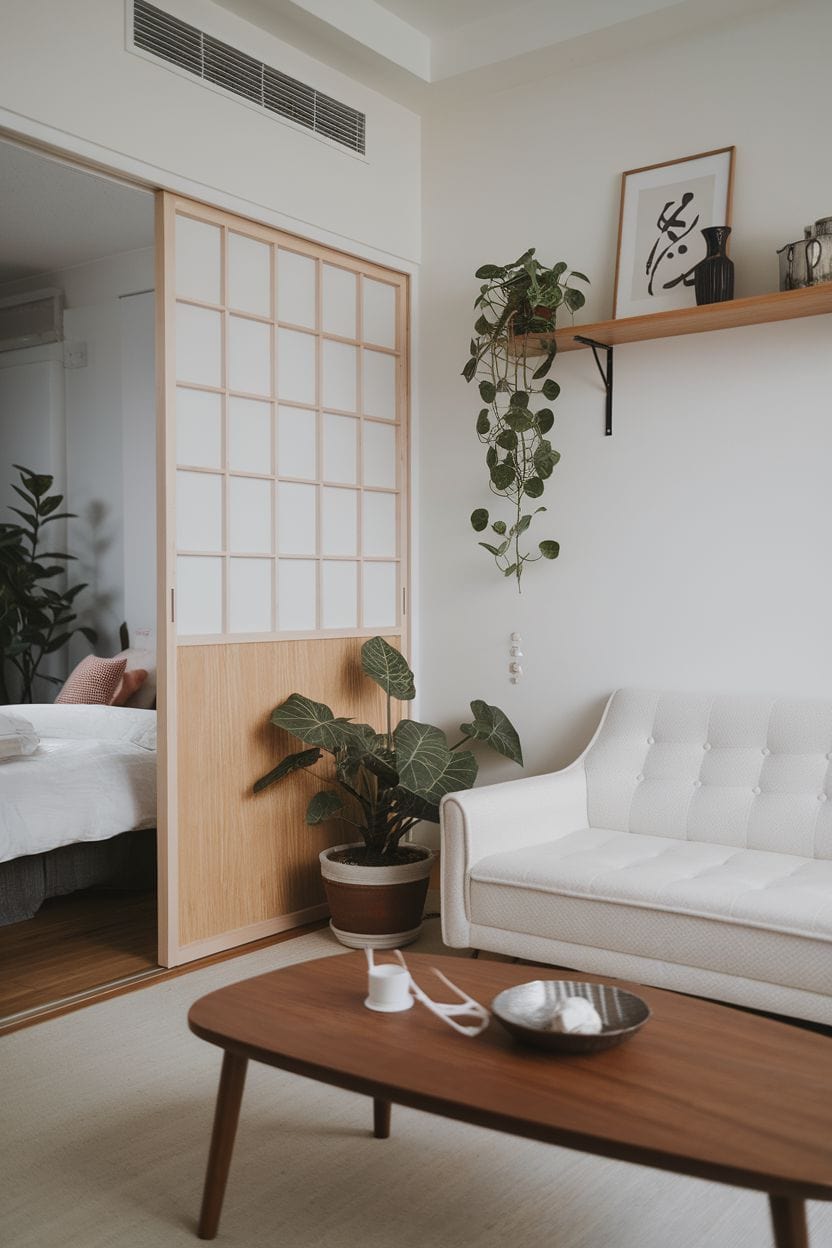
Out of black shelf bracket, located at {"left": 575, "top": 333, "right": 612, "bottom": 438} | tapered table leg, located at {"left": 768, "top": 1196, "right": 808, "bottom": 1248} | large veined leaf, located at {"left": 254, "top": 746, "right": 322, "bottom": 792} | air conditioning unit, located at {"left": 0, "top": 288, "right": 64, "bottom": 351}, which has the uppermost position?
air conditioning unit, located at {"left": 0, "top": 288, "right": 64, "bottom": 351}

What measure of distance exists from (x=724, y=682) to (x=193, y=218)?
84.0 inches

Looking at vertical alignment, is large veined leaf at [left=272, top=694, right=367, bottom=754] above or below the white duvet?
above

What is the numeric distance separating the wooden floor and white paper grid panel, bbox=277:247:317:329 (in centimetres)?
207

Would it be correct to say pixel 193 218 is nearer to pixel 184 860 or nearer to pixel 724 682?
pixel 184 860

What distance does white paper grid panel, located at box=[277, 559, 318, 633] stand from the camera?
372 centimetres

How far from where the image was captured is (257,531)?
3.64 m

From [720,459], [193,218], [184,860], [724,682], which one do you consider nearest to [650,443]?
[720,459]

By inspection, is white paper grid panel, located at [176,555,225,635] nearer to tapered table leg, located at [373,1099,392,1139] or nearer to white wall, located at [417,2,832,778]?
white wall, located at [417,2,832,778]

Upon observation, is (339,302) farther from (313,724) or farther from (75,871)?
(75,871)

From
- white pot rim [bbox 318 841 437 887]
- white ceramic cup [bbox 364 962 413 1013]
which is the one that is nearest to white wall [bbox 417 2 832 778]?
white pot rim [bbox 318 841 437 887]

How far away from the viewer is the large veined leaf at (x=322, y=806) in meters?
3.57

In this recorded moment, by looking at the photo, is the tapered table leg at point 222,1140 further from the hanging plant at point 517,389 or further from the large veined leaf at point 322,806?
the hanging plant at point 517,389

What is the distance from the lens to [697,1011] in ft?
6.38

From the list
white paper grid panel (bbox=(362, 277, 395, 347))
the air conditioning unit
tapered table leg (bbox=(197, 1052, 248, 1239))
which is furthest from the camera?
the air conditioning unit
